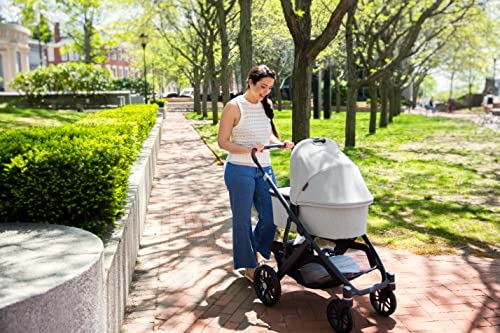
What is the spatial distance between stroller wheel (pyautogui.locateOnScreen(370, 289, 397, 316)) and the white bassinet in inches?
21.5

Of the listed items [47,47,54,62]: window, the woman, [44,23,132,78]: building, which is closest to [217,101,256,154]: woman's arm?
the woman

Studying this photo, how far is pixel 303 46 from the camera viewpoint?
8281mm

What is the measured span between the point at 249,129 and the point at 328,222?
1.15 metres

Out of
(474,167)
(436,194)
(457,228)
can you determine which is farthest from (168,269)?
(474,167)

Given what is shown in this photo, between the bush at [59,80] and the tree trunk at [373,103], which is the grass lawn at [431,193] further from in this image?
the bush at [59,80]

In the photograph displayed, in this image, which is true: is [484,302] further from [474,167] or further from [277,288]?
[474,167]

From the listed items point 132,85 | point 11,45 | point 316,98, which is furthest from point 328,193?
point 132,85

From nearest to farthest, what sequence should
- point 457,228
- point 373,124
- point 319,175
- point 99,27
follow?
point 319,175
point 457,228
point 373,124
point 99,27

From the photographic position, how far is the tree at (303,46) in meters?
7.72

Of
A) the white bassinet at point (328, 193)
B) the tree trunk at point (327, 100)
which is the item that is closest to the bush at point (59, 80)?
the tree trunk at point (327, 100)

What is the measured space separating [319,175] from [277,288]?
40.4 inches

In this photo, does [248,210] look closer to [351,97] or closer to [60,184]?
[60,184]

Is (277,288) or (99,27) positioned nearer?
(277,288)

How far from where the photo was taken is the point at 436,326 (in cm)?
409
